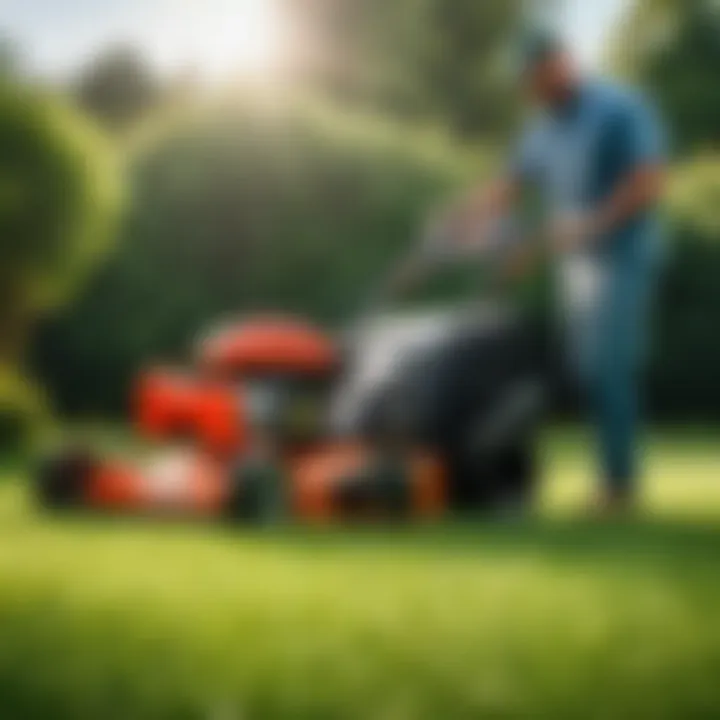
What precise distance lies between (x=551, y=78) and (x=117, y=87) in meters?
0.50

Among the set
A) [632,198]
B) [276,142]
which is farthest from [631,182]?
[276,142]

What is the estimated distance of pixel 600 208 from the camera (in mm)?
1859

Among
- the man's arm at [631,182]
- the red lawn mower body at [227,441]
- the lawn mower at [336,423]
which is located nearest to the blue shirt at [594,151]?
the man's arm at [631,182]

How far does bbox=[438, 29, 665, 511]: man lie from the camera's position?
185 centimetres

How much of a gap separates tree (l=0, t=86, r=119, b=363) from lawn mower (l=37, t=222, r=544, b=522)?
156 millimetres

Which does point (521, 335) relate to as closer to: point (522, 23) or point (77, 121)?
point (522, 23)

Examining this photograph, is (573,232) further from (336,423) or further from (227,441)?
(227,441)

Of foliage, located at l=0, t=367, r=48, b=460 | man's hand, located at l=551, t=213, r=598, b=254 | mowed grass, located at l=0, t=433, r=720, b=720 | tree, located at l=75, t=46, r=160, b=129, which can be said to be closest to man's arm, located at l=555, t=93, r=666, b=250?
man's hand, located at l=551, t=213, r=598, b=254

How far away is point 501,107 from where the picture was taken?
1.87 m

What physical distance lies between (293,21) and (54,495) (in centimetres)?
61

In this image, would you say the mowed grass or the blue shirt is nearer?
the mowed grass

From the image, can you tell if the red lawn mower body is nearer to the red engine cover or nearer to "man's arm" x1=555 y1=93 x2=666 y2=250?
the red engine cover

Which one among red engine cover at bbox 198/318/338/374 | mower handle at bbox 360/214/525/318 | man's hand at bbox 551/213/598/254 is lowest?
red engine cover at bbox 198/318/338/374

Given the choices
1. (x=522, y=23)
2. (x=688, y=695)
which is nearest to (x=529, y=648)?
(x=688, y=695)
